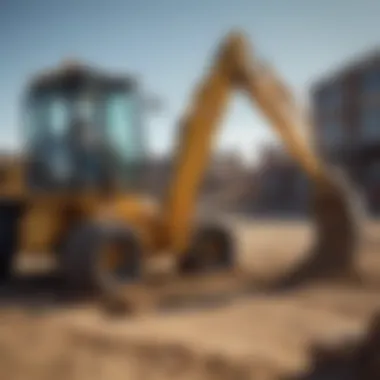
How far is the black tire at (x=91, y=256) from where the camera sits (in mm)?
4246

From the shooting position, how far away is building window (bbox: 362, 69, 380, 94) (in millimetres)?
13216

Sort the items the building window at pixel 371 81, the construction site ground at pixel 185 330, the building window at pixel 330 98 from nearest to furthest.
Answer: the construction site ground at pixel 185 330, the building window at pixel 371 81, the building window at pixel 330 98

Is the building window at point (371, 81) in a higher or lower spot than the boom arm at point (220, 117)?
higher

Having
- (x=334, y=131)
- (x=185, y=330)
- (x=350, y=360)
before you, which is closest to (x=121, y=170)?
(x=185, y=330)

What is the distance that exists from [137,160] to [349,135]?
10.5 metres

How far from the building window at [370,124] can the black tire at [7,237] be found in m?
10.7

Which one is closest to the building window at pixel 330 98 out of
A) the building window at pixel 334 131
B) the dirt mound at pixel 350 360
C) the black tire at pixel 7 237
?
the building window at pixel 334 131

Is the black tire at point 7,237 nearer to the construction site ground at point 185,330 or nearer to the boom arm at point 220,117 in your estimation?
the construction site ground at point 185,330

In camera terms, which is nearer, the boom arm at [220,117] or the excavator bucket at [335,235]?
the boom arm at [220,117]

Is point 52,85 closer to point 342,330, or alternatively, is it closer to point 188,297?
point 188,297

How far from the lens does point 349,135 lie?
1452cm

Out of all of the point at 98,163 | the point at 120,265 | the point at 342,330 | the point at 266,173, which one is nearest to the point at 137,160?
the point at 98,163

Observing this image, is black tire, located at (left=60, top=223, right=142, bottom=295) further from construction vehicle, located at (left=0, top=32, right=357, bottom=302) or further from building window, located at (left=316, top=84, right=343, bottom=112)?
building window, located at (left=316, top=84, right=343, bottom=112)

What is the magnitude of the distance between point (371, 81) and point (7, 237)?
405 inches
